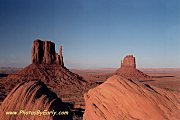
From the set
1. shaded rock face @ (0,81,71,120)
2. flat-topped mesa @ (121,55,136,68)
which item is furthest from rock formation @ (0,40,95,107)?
flat-topped mesa @ (121,55,136,68)

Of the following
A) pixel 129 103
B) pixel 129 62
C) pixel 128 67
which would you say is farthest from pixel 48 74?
pixel 129 62

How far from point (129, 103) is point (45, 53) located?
258 feet

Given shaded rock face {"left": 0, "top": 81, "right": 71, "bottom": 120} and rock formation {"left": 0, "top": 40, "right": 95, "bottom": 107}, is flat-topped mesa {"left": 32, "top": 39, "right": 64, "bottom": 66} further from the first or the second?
shaded rock face {"left": 0, "top": 81, "right": 71, "bottom": 120}

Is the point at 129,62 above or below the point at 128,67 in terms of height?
above

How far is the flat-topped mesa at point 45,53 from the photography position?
85.1 m

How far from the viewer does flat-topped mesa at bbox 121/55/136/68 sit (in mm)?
134125

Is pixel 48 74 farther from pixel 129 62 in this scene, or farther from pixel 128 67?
pixel 129 62

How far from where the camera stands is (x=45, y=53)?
86.3 meters

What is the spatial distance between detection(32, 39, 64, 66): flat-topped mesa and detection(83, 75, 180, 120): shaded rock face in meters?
74.8

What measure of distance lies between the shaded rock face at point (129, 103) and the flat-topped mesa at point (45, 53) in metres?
74.8

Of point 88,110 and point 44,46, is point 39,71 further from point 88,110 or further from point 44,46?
point 88,110

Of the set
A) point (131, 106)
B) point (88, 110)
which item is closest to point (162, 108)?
point (131, 106)

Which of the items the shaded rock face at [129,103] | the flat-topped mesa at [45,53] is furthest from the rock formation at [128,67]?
the shaded rock face at [129,103]

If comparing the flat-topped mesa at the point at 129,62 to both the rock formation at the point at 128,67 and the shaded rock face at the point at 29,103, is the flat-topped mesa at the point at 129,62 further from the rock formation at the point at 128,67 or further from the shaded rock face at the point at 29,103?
the shaded rock face at the point at 29,103
